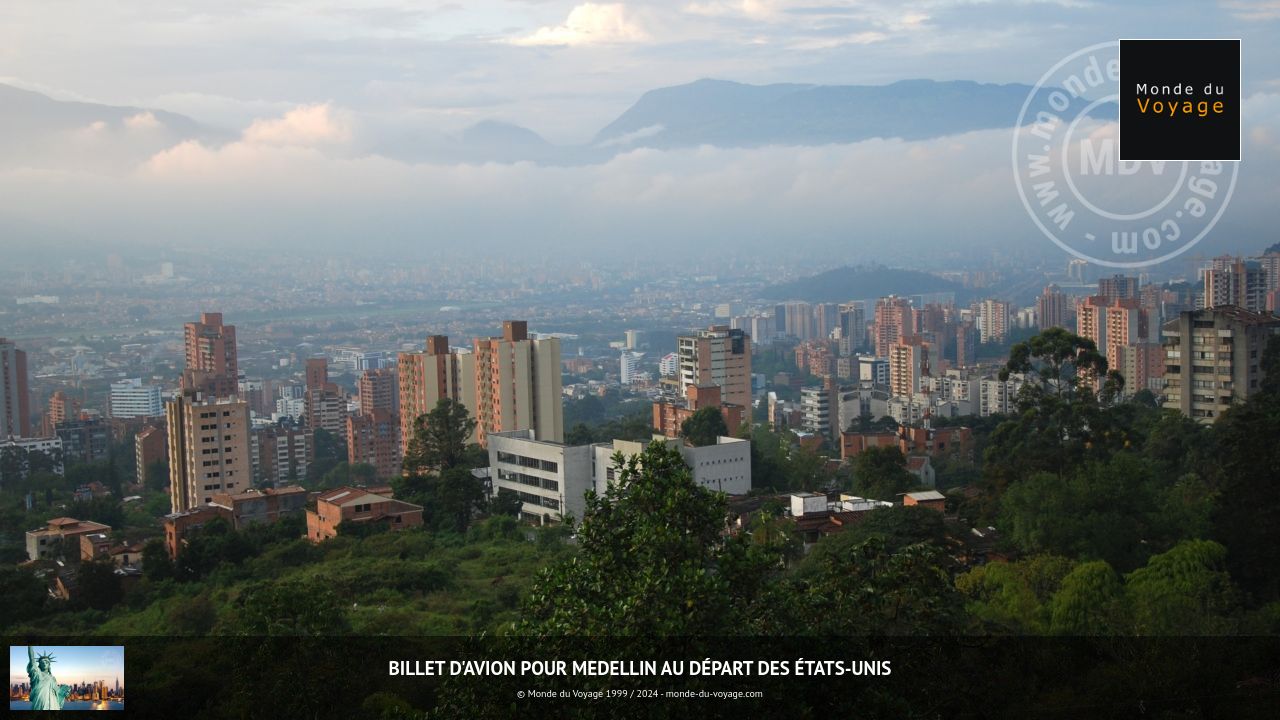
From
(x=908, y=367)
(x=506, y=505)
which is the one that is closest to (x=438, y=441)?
(x=506, y=505)

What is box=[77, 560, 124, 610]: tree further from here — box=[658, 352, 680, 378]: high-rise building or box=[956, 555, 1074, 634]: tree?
box=[658, 352, 680, 378]: high-rise building

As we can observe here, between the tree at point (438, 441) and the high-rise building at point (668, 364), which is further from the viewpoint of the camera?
the high-rise building at point (668, 364)

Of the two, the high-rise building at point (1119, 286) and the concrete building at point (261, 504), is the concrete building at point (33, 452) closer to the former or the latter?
the concrete building at point (261, 504)

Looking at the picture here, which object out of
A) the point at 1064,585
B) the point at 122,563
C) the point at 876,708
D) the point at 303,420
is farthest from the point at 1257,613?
the point at 303,420

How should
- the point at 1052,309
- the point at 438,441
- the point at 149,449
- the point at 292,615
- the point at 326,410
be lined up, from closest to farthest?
the point at 292,615 → the point at 438,441 → the point at 149,449 → the point at 326,410 → the point at 1052,309

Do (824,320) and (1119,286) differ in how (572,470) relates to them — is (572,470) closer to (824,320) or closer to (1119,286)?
(1119,286)

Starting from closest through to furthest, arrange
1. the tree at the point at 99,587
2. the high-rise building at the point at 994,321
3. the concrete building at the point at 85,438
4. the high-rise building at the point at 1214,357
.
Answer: the tree at the point at 99,587
the high-rise building at the point at 1214,357
the concrete building at the point at 85,438
the high-rise building at the point at 994,321

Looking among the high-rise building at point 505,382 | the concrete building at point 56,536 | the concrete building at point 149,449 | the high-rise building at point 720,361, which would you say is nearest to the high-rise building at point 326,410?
the concrete building at point 149,449
